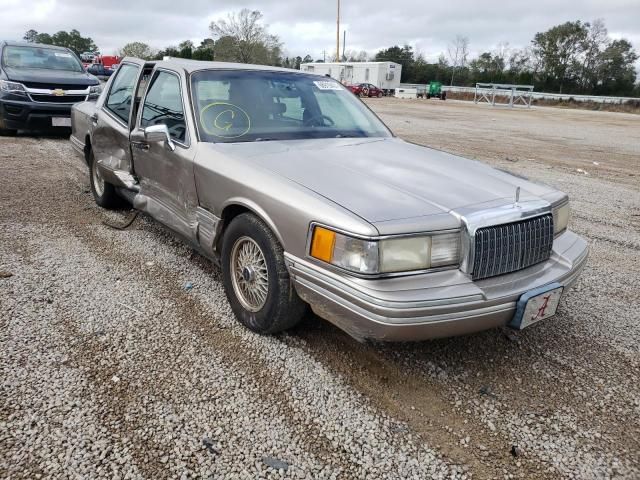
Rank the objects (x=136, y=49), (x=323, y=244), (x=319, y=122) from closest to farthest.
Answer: (x=323, y=244), (x=319, y=122), (x=136, y=49)

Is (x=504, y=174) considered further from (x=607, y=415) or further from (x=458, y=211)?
(x=607, y=415)

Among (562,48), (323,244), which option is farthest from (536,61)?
(323,244)

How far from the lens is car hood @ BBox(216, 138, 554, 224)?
254cm

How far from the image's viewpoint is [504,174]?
11.1ft

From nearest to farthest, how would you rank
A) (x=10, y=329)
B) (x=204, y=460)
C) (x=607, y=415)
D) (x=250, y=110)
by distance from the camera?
1. (x=204, y=460)
2. (x=607, y=415)
3. (x=10, y=329)
4. (x=250, y=110)

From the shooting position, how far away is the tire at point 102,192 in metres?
5.30

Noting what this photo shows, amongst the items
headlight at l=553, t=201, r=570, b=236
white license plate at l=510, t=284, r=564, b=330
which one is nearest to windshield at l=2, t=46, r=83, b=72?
headlight at l=553, t=201, r=570, b=236

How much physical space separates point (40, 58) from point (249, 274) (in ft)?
32.8

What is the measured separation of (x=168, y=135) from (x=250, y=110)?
60 centimetres

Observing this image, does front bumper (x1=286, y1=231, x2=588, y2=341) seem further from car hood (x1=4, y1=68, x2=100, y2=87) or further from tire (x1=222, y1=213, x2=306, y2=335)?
car hood (x1=4, y1=68, x2=100, y2=87)

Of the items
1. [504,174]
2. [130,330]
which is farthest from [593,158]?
[130,330]

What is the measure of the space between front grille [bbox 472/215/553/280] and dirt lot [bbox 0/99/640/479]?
2.09ft

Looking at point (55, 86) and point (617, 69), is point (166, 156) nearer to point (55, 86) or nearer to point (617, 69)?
point (55, 86)

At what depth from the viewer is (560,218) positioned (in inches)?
122
